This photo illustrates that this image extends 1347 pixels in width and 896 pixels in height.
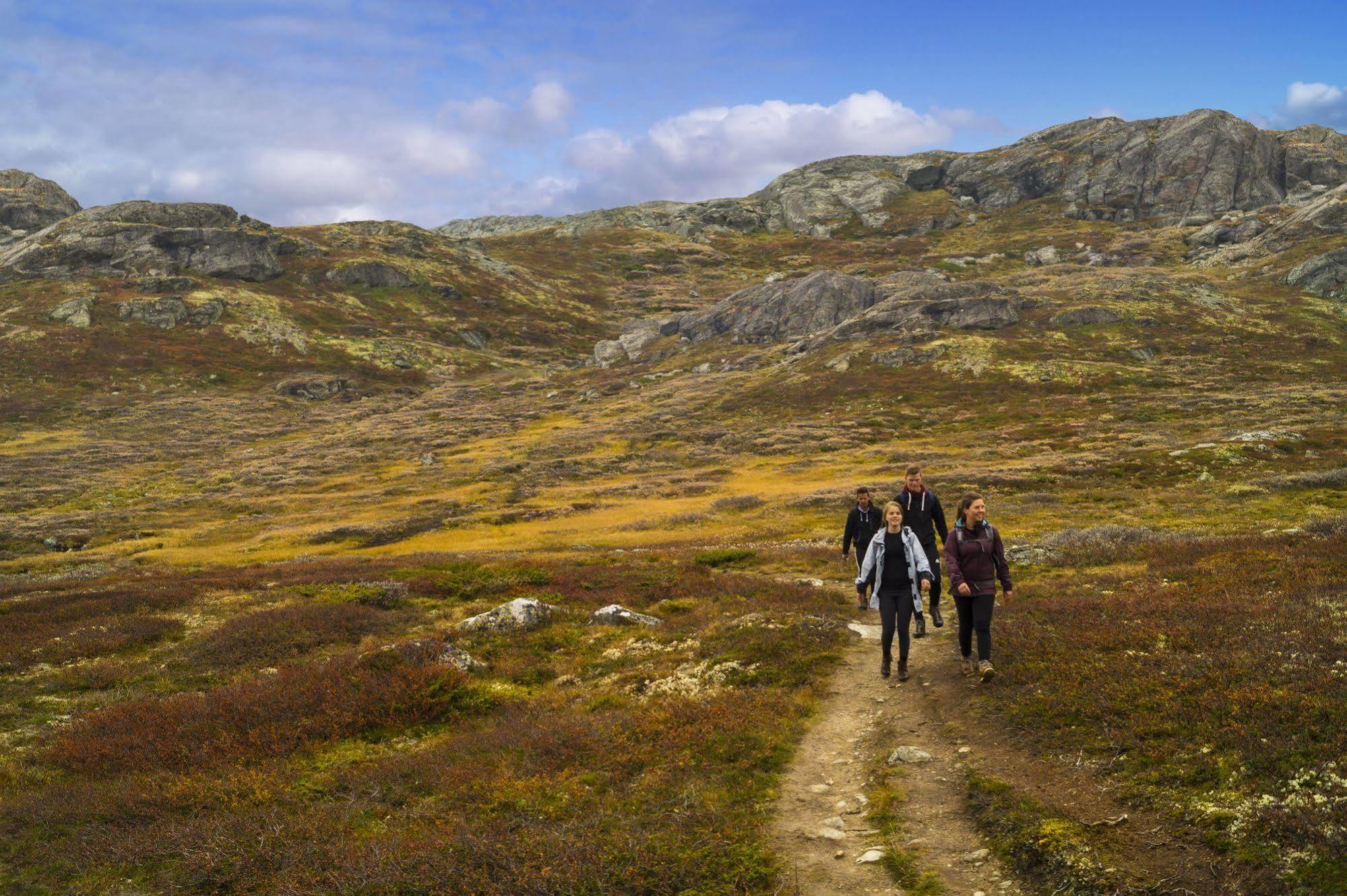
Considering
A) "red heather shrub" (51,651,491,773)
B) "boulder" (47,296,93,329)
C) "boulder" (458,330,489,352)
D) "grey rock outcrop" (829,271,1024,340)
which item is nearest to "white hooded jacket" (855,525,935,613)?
"red heather shrub" (51,651,491,773)

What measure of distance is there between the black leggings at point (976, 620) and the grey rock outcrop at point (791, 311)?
421 ft

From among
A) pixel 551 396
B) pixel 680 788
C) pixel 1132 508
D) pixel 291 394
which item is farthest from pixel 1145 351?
pixel 291 394

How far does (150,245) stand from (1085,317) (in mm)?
195617

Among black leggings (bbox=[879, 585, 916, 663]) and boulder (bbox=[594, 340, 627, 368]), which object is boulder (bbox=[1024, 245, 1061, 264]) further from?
black leggings (bbox=[879, 585, 916, 663])

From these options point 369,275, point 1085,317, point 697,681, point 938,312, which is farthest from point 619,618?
point 369,275

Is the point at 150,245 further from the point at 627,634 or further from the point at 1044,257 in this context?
→ the point at 1044,257

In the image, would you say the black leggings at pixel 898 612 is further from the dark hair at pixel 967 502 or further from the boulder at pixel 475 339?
the boulder at pixel 475 339

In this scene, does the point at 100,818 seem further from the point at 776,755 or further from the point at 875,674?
the point at 875,674

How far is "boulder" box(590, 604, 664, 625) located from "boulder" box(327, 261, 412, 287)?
7243 inches

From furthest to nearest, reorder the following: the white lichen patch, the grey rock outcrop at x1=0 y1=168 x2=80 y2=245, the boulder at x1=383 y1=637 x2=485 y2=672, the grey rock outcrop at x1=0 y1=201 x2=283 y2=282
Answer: the grey rock outcrop at x1=0 y1=168 x2=80 y2=245 < the grey rock outcrop at x1=0 y1=201 x2=283 y2=282 < the boulder at x1=383 y1=637 x2=485 y2=672 < the white lichen patch

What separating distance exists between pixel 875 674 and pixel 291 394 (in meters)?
129

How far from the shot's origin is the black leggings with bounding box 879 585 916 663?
1389 centimetres

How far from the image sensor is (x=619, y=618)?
19.5 metres

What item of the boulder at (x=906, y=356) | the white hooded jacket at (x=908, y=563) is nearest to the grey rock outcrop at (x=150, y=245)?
the boulder at (x=906, y=356)
